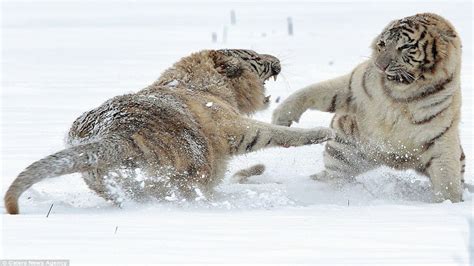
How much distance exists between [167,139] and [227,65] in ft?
4.40

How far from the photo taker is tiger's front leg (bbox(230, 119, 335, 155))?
5809mm

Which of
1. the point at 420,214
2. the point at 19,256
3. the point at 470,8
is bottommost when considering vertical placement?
the point at 470,8

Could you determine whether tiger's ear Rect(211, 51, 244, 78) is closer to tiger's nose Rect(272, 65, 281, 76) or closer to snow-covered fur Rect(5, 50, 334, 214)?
snow-covered fur Rect(5, 50, 334, 214)

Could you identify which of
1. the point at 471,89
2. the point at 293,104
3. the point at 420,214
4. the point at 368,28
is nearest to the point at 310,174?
the point at 293,104

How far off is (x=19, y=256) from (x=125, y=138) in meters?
1.91

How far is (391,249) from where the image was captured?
3791mm

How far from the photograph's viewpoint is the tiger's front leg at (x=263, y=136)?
19.1 feet

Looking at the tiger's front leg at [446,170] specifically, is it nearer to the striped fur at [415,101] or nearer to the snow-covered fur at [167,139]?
the striped fur at [415,101]

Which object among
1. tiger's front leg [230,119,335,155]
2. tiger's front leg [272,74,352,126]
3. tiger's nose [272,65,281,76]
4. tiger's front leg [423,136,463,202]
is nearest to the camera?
tiger's front leg [230,119,335,155]

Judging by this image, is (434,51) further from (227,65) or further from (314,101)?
(227,65)

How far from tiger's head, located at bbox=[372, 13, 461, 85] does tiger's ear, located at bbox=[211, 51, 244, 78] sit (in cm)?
106

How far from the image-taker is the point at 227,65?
6660 millimetres

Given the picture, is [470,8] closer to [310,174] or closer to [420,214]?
[310,174]

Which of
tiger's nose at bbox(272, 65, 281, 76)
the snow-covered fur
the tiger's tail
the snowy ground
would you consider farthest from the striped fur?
the tiger's tail
